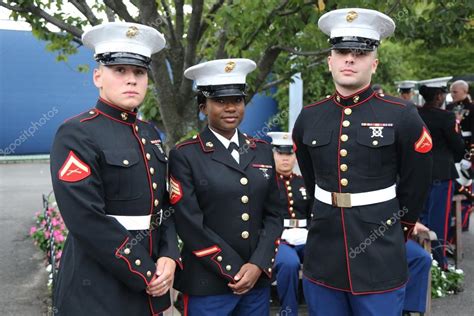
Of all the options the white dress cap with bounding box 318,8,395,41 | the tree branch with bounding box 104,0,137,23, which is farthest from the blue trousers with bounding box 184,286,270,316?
the tree branch with bounding box 104,0,137,23

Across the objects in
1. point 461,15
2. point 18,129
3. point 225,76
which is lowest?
point 18,129

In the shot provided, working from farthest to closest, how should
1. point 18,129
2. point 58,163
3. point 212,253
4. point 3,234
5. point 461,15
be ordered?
1. point 18,129
2. point 3,234
3. point 461,15
4. point 212,253
5. point 58,163

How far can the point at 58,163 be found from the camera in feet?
6.93

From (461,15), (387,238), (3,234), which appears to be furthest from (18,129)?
(387,238)

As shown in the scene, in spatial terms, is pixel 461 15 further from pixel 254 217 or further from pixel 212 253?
pixel 212 253

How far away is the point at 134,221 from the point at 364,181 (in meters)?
1.07

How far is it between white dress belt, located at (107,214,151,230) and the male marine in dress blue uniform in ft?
12.0

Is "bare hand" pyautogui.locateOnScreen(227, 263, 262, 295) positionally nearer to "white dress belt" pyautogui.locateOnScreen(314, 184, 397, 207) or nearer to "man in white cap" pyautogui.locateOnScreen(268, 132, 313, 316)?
"white dress belt" pyautogui.locateOnScreen(314, 184, 397, 207)

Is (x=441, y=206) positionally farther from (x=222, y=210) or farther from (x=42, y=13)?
(x=42, y=13)

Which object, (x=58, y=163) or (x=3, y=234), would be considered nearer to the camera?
(x=58, y=163)

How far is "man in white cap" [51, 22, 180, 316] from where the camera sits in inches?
82.2

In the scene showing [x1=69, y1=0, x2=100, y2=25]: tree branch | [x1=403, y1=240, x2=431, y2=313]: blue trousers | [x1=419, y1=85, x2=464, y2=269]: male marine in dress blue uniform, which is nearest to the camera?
[x1=403, y1=240, x2=431, y2=313]: blue trousers

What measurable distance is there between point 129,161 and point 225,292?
0.80 metres

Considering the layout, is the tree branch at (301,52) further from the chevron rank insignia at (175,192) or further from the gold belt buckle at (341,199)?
the chevron rank insignia at (175,192)
